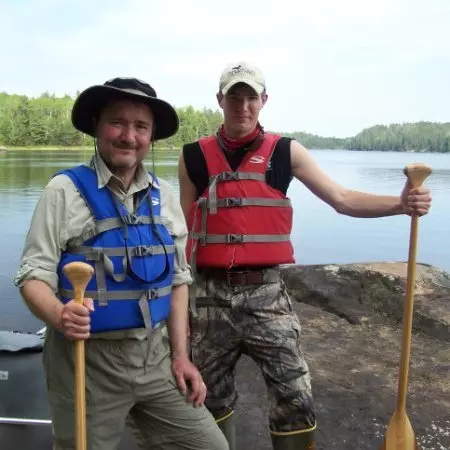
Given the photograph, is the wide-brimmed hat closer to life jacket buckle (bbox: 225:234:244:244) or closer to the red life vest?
the red life vest

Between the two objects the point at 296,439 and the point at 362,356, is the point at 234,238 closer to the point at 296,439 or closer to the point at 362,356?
the point at 296,439

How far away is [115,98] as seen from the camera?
2041mm

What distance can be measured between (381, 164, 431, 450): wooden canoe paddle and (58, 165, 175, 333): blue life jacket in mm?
1236

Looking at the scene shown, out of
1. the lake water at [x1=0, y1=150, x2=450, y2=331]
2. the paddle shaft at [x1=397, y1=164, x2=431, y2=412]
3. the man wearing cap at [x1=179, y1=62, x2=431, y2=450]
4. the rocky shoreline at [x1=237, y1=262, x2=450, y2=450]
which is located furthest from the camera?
the lake water at [x1=0, y1=150, x2=450, y2=331]

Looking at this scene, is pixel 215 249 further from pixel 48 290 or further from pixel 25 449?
pixel 25 449

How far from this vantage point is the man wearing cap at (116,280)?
1.92 m

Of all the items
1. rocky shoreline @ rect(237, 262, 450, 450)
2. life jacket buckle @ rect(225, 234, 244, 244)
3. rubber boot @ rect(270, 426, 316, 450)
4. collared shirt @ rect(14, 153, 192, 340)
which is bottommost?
rocky shoreline @ rect(237, 262, 450, 450)

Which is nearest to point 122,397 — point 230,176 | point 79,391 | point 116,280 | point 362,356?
point 79,391

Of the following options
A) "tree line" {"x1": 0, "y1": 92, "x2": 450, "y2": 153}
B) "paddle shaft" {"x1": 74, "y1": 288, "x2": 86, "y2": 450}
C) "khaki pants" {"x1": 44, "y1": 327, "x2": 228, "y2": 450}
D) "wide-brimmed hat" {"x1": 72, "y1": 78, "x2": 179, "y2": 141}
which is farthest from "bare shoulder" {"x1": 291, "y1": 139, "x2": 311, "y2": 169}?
"tree line" {"x1": 0, "y1": 92, "x2": 450, "y2": 153}

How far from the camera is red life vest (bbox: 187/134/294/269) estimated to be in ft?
8.95

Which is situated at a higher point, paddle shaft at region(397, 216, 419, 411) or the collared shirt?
the collared shirt

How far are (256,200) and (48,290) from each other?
1207 mm

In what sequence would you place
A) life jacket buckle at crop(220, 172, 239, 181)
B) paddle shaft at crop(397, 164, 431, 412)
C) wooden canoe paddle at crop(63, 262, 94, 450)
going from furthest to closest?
life jacket buckle at crop(220, 172, 239, 181) < paddle shaft at crop(397, 164, 431, 412) < wooden canoe paddle at crop(63, 262, 94, 450)

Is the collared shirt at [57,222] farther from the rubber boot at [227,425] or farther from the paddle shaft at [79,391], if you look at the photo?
the rubber boot at [227,425]
